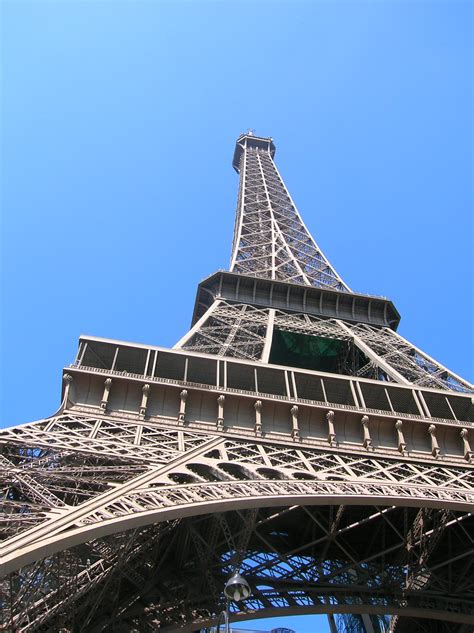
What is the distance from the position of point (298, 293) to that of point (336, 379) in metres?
14.9

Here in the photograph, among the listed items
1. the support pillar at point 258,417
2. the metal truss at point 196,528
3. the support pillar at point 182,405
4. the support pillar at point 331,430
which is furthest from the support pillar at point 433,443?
the support pillar at point 182,405

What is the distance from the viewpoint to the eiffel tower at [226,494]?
14.9m

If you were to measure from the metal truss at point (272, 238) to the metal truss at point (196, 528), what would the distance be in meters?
21.4

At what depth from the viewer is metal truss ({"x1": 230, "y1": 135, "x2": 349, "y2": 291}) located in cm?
4438

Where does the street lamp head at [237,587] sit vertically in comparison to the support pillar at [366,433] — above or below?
below

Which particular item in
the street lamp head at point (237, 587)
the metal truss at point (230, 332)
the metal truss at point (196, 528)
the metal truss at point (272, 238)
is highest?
the metal truss at point (272, 238)

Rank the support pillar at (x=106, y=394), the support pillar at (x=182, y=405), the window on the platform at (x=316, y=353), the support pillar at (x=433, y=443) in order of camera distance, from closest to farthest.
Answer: the support pillar at (x=106, y=394) < the support pillar at (x=182, y=405) < the support pillar at (x=433, y=443) < the window on the platform at (x=316, y=353)

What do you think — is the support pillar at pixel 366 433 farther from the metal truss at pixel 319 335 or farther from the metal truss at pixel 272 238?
the metal truss at pixel 272 238

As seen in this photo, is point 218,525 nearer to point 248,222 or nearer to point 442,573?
point 442,573

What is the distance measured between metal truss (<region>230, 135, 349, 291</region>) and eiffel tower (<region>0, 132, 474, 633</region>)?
611 inches

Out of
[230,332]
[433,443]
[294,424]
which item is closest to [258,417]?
[294,424]

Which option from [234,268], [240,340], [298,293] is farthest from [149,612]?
[234,268]

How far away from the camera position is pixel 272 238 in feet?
162

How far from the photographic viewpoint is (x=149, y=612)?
18969 millimetres
